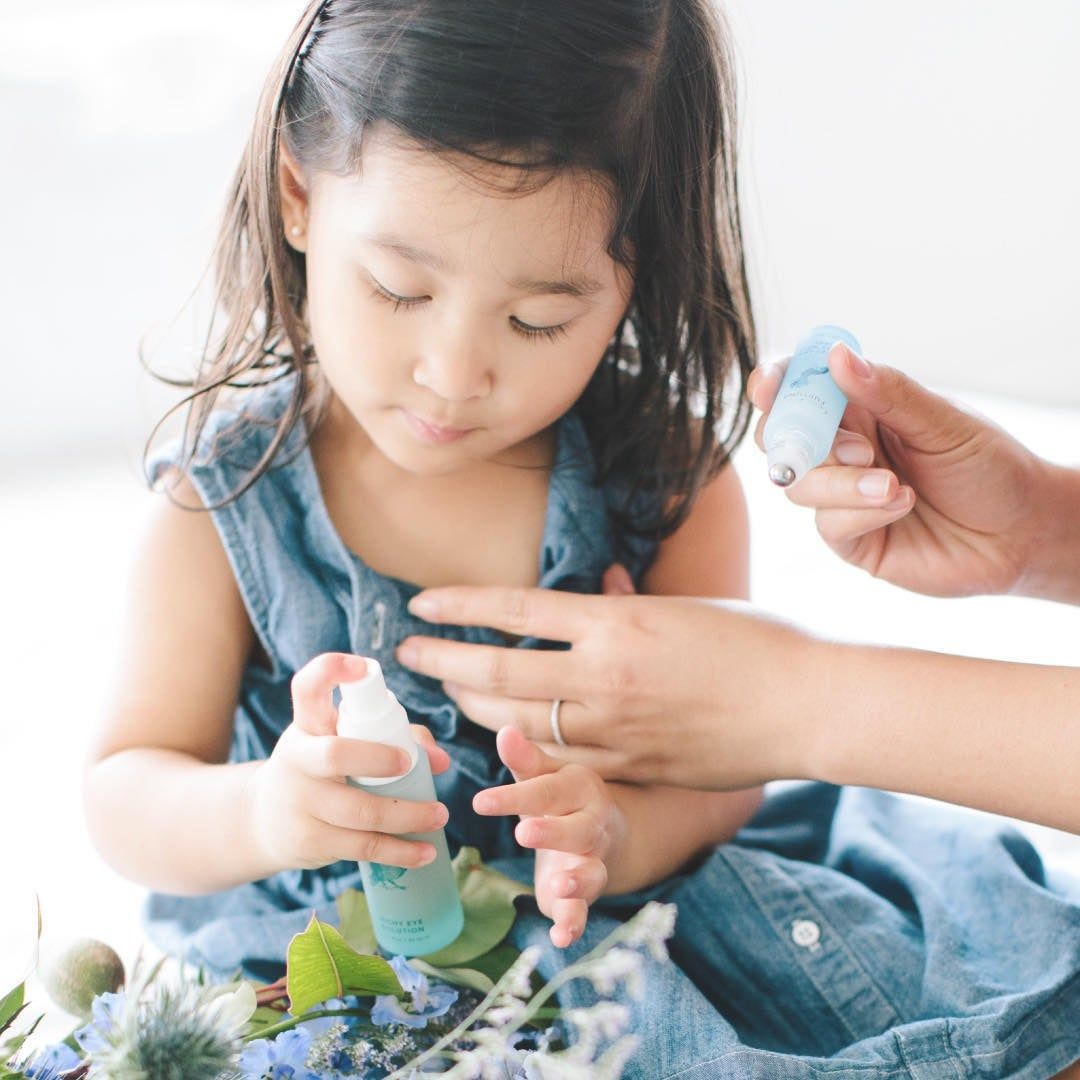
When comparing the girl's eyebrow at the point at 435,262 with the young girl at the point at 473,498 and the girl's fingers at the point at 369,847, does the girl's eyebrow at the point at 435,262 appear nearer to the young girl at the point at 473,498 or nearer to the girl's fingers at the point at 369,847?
the young girl at the point at 473,498

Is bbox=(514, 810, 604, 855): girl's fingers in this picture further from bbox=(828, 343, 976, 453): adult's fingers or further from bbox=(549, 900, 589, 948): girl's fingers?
bbox=(828, 343, 976, 453): adult's fingers

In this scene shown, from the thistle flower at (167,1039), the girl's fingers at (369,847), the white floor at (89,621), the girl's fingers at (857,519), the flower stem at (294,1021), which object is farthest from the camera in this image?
the white floor at (89,621)

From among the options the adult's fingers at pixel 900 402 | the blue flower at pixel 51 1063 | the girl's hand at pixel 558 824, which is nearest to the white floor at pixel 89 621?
the adult's fingers at pixel 900 402

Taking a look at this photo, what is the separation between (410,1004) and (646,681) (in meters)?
0.30

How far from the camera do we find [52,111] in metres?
1.79

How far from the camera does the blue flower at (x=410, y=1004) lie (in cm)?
80

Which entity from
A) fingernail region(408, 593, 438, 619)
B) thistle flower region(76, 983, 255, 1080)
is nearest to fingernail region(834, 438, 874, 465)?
fingernail region(408, 593, 438, 619)

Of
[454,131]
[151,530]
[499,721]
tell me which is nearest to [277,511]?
[151,530]

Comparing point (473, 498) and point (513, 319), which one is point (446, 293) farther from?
point (473, 498)

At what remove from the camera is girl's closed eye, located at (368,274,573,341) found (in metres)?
0.92

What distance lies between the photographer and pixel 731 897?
1039mm

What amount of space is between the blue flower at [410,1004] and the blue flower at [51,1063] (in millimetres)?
174

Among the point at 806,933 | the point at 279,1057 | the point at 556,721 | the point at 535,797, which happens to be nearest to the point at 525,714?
the point at 556,721

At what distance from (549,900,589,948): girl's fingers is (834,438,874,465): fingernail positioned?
36 centimetres
